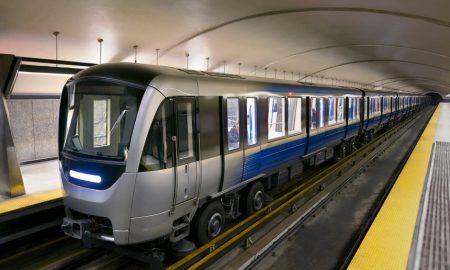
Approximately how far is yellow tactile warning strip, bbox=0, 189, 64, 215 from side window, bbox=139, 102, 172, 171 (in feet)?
9.35

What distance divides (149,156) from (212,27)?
6.80 metres

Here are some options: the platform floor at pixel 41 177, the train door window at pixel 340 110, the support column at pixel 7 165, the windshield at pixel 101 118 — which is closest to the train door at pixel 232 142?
the windshield at pixel 101 118

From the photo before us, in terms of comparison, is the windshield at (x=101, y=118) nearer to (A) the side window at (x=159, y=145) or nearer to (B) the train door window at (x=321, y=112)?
(A) the side window at (x=159, y=145)

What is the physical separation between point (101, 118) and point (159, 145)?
3.05 feet

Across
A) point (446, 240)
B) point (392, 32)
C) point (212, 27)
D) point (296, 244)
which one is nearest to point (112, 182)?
point (296, 244)

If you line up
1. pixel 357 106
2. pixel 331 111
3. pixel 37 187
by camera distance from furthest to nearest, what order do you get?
pixel 357 106
pixel 331 111
pixel 37 187

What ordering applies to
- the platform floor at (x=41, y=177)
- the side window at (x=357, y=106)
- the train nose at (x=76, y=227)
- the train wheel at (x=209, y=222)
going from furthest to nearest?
the side window at (x=357, y=106), the platform floor at (x=41, y=177), the train wheel at (x=209, y=222), the train nose at (x=76, y=227)

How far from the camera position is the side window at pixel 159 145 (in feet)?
13.4

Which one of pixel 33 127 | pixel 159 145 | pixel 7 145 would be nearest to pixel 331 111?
pixel 159 145

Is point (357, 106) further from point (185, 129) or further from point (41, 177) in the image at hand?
point (41, 177)

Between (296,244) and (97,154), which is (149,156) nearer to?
(97,154)

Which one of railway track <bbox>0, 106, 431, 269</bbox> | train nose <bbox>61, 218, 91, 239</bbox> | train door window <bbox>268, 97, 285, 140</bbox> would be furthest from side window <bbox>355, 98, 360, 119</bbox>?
train nose <bbox>61, 218, 91, 239</bbox>

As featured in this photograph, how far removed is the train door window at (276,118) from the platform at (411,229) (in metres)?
2.49

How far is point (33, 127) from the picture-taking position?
31.5 ft
